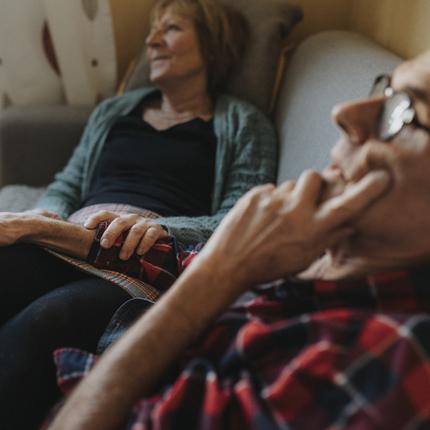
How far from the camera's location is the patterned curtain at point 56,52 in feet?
6.77

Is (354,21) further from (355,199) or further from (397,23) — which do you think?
(355,199)

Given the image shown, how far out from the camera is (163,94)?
194 cm

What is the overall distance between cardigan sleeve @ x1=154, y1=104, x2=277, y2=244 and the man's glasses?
0.74 metres

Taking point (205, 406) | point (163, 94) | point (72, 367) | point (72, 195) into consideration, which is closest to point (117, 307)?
point (72, 367)

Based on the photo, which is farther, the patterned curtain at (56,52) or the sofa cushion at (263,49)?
the patterned curtain at (56,52)

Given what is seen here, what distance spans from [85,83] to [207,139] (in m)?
0.67

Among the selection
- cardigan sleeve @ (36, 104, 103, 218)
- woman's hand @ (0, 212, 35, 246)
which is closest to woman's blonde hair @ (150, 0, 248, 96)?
cardigan sleeve @ (36, 104, 103, 218)

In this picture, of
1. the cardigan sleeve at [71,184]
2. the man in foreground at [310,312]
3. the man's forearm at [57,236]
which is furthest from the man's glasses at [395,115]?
the cardigan sleeve at [71,184]

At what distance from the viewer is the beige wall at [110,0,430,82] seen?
5.11 ft

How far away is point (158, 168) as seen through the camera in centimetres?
170

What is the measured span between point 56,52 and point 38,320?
4.49 ft

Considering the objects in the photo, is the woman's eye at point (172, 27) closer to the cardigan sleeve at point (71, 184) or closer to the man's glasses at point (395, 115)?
the cardigan sleeve at point (71, 184)

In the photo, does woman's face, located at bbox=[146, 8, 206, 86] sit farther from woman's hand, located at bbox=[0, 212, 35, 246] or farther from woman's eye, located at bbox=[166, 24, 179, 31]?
woman's hand, located at bbox=[0, 212, 35, 246]

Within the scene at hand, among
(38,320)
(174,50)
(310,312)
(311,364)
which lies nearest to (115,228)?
(38,320)
